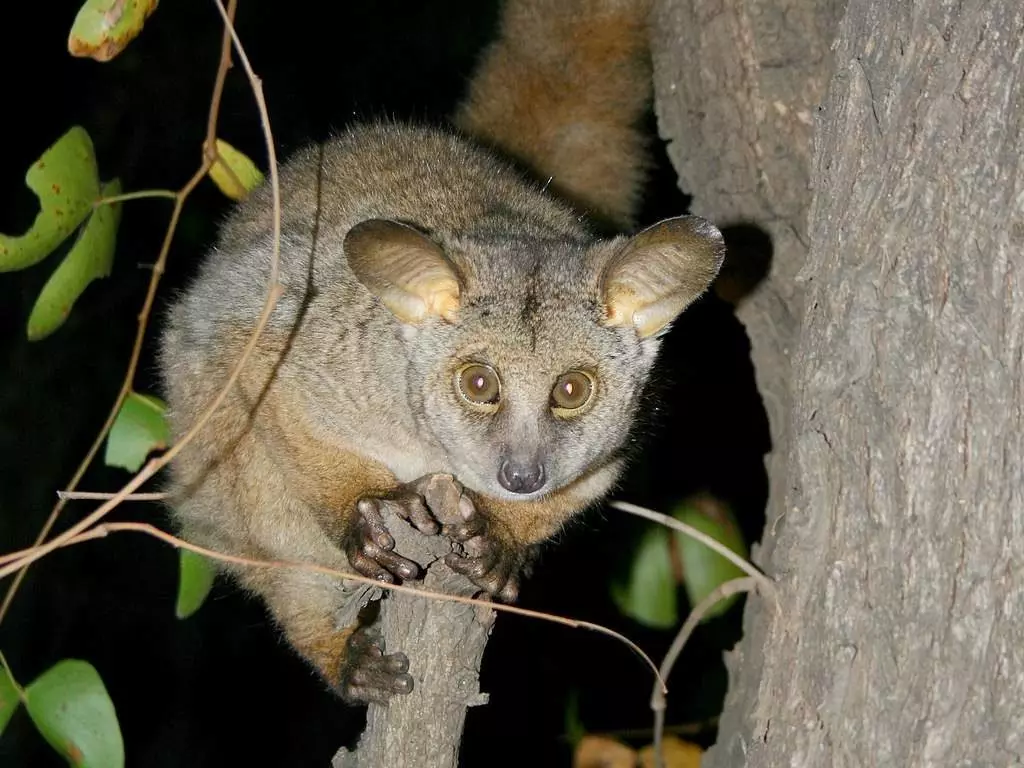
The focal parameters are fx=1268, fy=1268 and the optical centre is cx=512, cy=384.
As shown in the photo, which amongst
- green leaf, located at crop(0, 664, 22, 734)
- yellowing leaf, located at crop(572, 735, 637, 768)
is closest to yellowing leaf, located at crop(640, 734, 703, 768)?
yellowing leaf, located at crop(572, 735, 637, 768)

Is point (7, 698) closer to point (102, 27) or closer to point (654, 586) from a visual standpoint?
point (102, 27)

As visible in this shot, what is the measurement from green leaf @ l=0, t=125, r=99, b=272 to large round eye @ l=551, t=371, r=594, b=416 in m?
1.23

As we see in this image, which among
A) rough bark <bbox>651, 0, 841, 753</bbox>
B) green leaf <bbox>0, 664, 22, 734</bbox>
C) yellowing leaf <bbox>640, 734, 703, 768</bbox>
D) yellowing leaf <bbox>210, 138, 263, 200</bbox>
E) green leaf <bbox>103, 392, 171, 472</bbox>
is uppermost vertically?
rough bark <bbox>651, 0, 841, 753</bbox>

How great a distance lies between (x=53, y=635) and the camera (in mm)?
4980

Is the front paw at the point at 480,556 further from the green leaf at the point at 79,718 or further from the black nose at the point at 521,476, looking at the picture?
the green leaf at the point at 79,718

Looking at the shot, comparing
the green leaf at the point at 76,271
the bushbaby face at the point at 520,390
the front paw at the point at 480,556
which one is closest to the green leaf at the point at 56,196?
the green leaf at the point at 76,271

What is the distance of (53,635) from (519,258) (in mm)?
2953

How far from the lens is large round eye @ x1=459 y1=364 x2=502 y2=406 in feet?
9.61

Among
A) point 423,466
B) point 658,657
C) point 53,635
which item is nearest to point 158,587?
point 53,635

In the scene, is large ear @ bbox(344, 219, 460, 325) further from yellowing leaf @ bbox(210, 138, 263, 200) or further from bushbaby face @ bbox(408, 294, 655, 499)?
yellowing leaf @ bbox(210, 138, 263, 200)

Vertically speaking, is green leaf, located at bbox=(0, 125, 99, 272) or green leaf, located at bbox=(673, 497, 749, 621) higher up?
green leaf, located at bbox=(0, 125, 99, 272)

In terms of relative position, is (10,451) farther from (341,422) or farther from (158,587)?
(341,422)

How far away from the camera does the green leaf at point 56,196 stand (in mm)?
2875

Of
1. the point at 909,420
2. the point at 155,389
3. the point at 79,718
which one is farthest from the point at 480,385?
the point at 155,389
